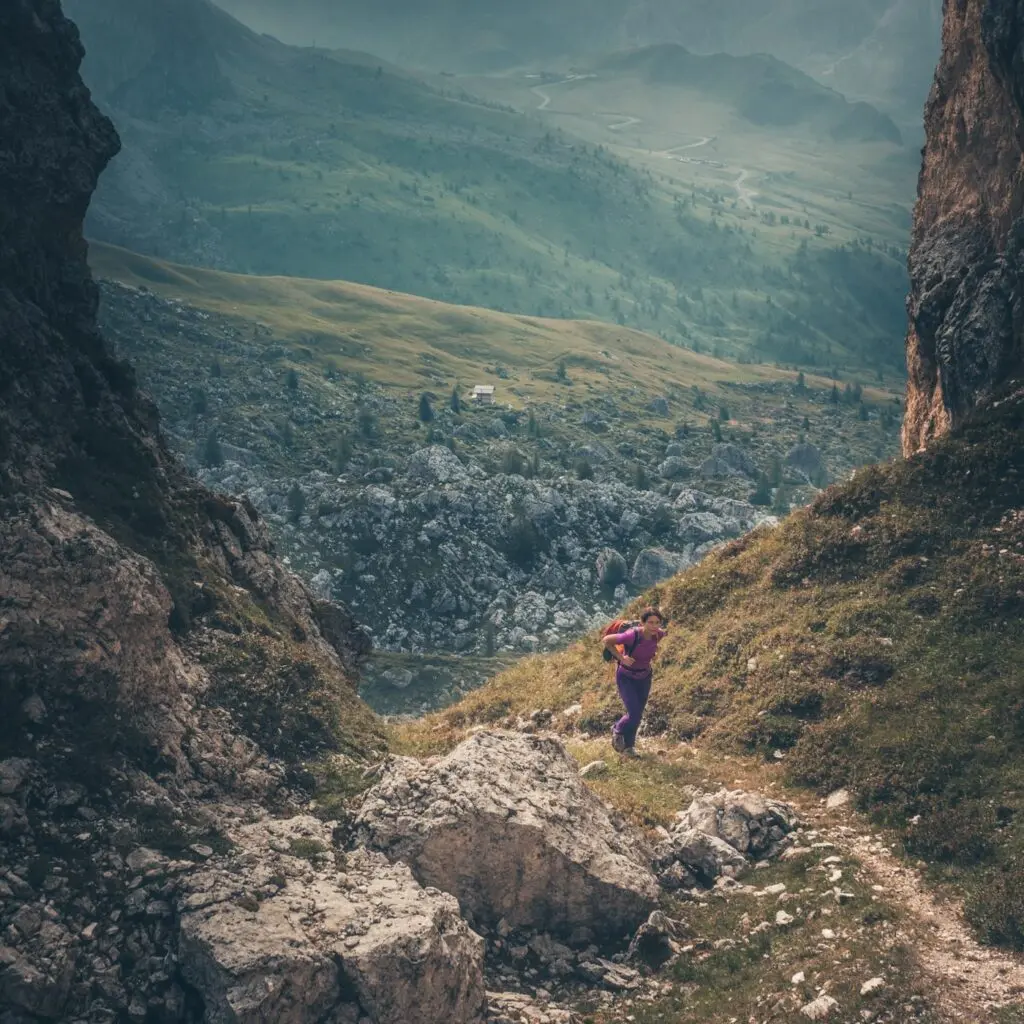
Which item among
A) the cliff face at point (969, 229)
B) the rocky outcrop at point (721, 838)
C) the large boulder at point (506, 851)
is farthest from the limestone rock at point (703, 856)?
the cliff face at point (969, 229)

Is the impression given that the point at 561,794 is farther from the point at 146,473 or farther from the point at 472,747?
the point at 146,473

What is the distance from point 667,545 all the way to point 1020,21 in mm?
103431

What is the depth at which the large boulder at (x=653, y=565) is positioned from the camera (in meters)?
129

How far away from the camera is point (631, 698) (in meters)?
30.5

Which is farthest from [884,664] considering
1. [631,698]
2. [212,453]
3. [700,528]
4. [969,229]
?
[212,453]

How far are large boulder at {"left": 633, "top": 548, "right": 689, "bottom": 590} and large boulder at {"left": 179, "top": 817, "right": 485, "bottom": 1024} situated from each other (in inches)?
4281

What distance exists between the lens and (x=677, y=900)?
2325 centimetres

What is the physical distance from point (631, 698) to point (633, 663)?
104 cm

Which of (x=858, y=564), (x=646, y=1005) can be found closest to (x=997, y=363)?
(x=858, y=564)

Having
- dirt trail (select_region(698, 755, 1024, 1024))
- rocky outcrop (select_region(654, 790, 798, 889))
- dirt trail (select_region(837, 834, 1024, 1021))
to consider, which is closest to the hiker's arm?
rocky outcrop (select_region(654, 790, 798, 889))

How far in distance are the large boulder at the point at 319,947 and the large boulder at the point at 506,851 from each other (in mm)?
1520

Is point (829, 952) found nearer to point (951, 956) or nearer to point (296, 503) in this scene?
point (951, 956)

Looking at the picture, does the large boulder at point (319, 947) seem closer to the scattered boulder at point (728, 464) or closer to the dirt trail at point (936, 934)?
the dirt trail at point (936, 934)

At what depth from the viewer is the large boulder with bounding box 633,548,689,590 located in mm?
128750
